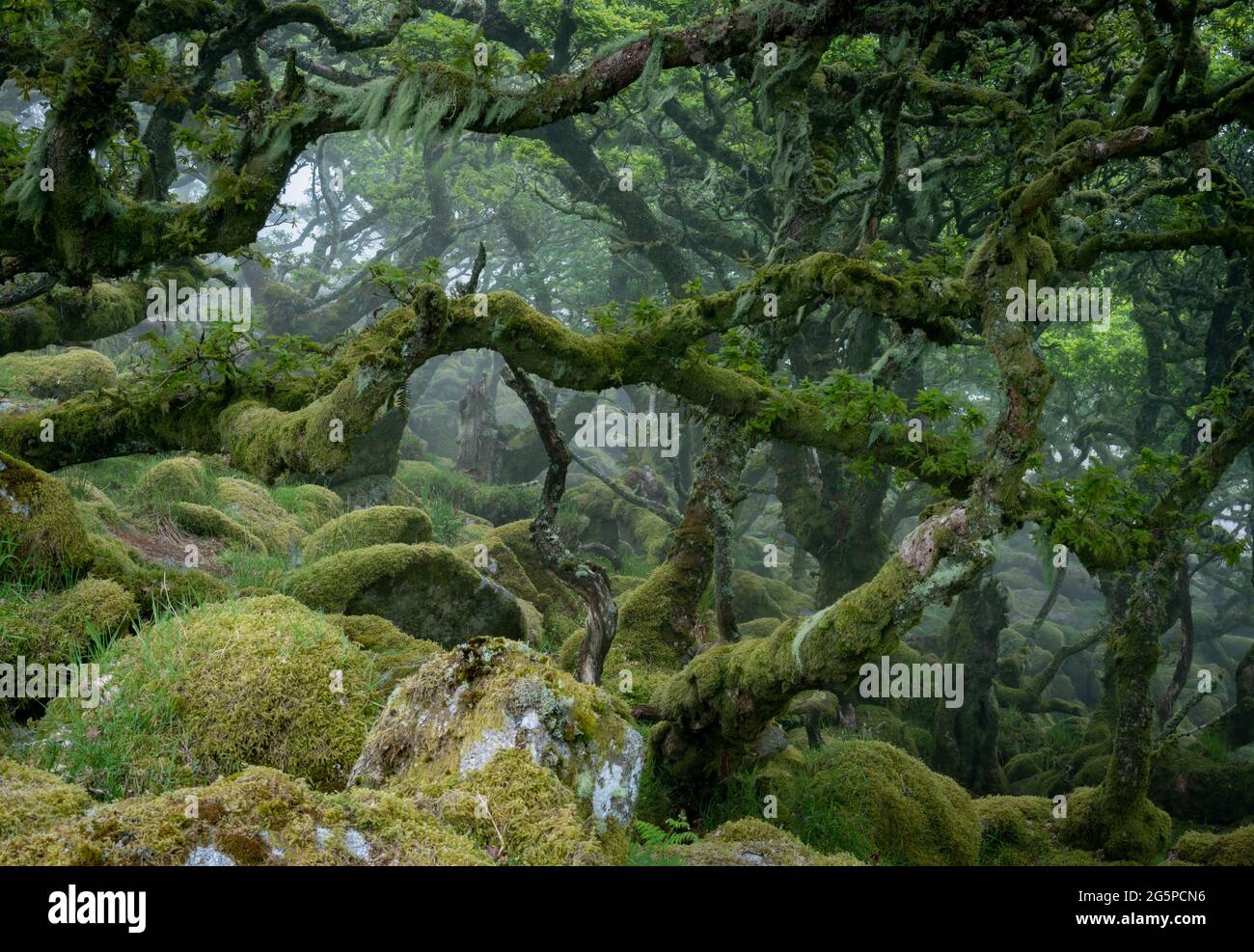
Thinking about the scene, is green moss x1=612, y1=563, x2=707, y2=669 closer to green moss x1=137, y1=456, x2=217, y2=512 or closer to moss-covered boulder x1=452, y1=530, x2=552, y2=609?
moss-covered boulder x1=452, y1=530, x2=552, y2=609

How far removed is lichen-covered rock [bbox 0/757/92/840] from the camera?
2920mm

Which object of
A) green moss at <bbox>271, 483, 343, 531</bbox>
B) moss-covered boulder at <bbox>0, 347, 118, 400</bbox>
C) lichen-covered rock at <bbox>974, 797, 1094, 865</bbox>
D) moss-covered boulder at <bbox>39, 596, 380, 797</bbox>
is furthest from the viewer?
moss-covered boulder at <bbox>0, 347, 118, 400</bbox>

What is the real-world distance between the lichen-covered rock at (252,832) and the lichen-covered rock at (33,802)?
122mm

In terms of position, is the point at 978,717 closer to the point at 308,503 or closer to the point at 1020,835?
the point at 1020,835

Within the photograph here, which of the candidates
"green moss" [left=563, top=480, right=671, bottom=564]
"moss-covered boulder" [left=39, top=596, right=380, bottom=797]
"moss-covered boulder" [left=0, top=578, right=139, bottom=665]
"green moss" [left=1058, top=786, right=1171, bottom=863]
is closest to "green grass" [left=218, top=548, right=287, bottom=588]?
"moss-covered boulder" [left=0, top=578, right=139, bottom=665]

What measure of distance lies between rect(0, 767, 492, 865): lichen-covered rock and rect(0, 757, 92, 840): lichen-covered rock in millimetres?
122

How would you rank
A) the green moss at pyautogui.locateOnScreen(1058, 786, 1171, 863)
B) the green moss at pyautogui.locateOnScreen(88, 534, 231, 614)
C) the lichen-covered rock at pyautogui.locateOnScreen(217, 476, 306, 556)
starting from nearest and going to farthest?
the green moss at pyautogui.locateOnScreen(88, 534, 231, 614), the green moss at pyautogui.locateOnScreen(1058, 786, 1171, 863), the lichen-covered rock at pyautogui.locateOnScreen(217, 476, 306, 556)

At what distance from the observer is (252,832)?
2.77m

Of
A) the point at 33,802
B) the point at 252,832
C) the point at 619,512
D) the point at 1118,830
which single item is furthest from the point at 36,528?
the point at 619,512

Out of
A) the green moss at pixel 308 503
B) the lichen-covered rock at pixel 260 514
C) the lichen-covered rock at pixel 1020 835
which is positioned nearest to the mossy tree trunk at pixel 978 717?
the lichen-covered rock at pixel 1020 835

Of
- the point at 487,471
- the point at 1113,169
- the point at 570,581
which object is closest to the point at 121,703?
the point at 570,581

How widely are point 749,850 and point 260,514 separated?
34.9 ft

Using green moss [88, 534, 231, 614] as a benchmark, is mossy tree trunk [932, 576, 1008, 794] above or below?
below

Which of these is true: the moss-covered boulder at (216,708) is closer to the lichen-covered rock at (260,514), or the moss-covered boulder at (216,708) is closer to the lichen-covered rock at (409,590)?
the lichen-covered rock at (409,590)
